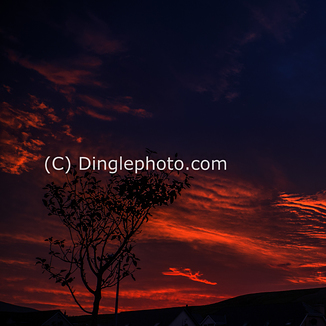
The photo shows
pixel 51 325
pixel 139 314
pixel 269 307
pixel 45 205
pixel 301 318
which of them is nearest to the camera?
pixel 45 205

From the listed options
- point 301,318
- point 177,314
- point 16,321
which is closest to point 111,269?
point 301,318

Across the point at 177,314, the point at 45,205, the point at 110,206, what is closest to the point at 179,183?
the point at 110,206

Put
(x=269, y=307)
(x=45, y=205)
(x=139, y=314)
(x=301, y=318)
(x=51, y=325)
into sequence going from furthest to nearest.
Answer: (x=139, y=314) → (x=51, y=325) → (x=269, y=307) → (x=301, y=318) → (x=45, y=205)

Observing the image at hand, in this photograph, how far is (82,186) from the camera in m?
20.4

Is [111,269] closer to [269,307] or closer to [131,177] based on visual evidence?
[131,177]

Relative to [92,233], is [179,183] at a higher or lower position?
higher

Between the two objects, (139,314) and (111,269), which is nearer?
(111,269)

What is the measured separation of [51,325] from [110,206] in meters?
62.6

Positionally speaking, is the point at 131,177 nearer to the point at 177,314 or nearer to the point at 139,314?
the point at 177,314

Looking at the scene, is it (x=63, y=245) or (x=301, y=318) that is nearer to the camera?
(x=63, y=245)

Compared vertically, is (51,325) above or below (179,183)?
below

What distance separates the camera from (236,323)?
69.8 meters

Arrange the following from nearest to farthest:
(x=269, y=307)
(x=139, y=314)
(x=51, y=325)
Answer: (x=269, y=307) < (x=51, y=325) < (x=139, y=314)

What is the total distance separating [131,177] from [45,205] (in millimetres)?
4643
